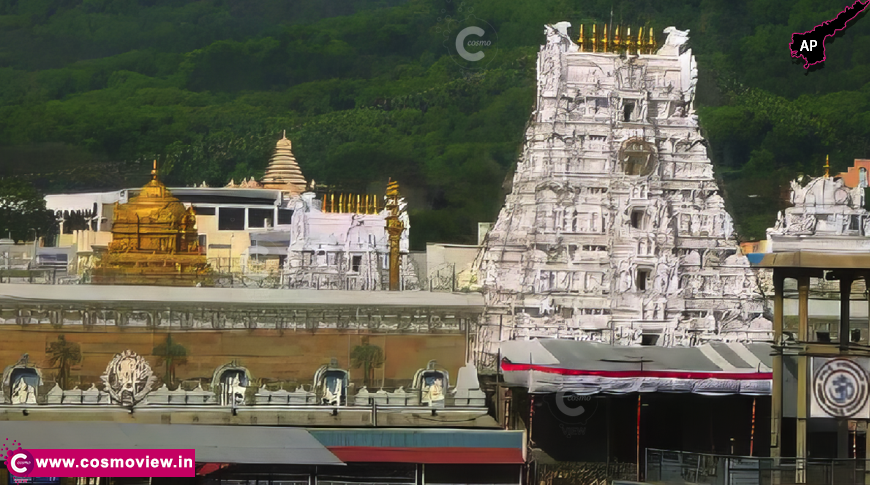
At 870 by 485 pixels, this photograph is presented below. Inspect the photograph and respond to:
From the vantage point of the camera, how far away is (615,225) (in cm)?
3153

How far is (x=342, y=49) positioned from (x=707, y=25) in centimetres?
1564

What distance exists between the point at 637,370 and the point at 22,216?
27.5 metres

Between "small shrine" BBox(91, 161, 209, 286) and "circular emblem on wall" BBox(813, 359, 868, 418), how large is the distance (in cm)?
2210

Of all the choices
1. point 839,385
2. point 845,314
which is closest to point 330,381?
point 845,314

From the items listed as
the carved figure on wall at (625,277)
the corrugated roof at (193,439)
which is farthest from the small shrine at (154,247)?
the corrugated roof at (193,439)

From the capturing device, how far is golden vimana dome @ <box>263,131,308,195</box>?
51.3m

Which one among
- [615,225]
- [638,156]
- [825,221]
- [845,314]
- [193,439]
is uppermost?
[638,156]

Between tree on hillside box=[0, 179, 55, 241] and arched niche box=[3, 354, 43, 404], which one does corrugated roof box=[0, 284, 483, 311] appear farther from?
tree on hillside box=[0, 179, 55, 241]

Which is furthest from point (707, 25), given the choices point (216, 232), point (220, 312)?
point (220, 312)

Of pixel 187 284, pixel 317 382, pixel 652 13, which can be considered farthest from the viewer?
pixel 652 13

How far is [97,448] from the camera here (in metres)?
21.1

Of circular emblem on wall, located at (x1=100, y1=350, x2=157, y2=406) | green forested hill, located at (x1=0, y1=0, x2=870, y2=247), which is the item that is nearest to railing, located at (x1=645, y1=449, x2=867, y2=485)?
circular emblem on wall, located at (x1=100, y1=350, x2=157, y2=406)

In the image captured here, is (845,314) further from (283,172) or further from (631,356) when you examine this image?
(283,172)

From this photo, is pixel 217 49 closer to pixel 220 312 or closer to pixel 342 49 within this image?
pixel 342 49
